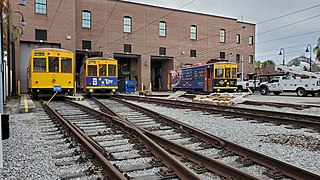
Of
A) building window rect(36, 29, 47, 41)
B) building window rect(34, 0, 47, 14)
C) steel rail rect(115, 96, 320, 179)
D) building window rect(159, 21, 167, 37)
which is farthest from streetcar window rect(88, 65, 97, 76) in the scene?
building window rect(159, 21, 167, 37)

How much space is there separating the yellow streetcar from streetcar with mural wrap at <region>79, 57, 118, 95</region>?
324 cm

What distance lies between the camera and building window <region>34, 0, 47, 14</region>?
106 ft

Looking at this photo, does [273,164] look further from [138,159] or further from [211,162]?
[138,159]

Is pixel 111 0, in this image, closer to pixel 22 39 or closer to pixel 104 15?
pixel 104 15

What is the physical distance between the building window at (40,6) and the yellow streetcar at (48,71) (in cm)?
1825

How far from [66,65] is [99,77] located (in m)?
3.69

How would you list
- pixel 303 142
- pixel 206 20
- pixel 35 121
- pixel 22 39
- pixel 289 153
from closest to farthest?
pixel 289 153
pixel 303 142
pixel 35 121
pixel 22 39
pixel 206 20

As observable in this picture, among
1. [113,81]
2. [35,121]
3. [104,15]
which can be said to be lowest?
[35,121]

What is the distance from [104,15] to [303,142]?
1375 inches

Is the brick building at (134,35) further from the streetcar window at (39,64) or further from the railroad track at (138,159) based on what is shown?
the railroad track at (138,159)

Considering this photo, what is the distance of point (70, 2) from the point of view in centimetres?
3344

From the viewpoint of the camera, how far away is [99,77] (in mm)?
20656

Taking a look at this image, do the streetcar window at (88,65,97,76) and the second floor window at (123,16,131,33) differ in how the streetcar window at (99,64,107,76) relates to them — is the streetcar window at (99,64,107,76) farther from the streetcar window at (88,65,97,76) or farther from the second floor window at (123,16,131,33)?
the second floor window at (123,16,131,33)

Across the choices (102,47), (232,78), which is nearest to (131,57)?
(102,47)
